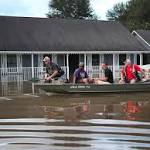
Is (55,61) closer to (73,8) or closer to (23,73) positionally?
(23,73)

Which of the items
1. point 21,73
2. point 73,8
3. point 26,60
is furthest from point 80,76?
point 73,8

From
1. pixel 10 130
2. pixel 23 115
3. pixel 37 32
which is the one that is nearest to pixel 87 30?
pixel 37 32

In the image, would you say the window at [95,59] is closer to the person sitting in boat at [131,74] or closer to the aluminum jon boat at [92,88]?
the person sitting in boat at [131,74]

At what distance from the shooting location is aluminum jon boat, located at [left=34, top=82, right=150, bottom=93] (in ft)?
61.9

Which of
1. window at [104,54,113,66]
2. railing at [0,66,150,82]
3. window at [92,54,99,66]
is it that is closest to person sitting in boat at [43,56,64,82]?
railing at [0,66,150,82]

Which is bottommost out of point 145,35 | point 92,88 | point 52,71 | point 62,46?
point 92,88

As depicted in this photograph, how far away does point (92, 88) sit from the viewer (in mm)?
19203

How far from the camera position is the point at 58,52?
35156 mm

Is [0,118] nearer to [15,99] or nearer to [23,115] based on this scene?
[23,115]

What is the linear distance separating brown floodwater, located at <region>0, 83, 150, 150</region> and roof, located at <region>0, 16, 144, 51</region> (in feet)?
59.9

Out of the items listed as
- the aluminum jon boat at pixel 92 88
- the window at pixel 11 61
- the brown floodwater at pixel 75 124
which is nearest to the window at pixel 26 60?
the window at pixel 11 61

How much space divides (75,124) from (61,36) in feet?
89.3

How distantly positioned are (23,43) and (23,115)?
23.0 meters

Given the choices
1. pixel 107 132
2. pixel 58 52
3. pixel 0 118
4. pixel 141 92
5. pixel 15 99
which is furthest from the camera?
pixel 58 52
